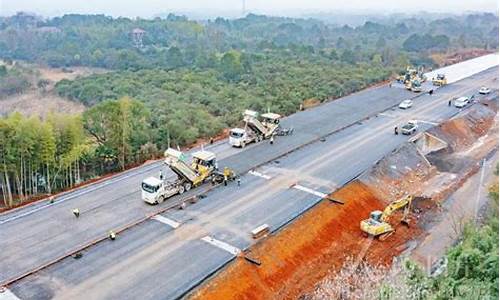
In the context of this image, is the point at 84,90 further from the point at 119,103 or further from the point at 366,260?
the point at 366,260

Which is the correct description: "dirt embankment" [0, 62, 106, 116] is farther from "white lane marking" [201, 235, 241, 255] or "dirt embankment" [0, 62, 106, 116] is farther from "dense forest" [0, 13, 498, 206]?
"white lane marking" [201, 235, 241, 255]

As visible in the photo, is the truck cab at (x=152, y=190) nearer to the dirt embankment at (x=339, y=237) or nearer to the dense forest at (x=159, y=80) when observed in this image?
the dense forest at (x=159, y=80)

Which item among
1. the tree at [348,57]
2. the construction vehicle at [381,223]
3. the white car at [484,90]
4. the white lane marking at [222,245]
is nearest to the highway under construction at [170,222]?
the white lane marking at [222,245]

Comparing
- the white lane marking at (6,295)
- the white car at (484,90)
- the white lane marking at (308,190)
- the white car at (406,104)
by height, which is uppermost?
the white car at (484,90)

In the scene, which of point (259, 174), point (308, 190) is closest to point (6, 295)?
point (259, 174)

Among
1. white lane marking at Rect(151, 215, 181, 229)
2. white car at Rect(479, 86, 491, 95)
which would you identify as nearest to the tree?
white car at Rect(479, 86, 491, 95)
